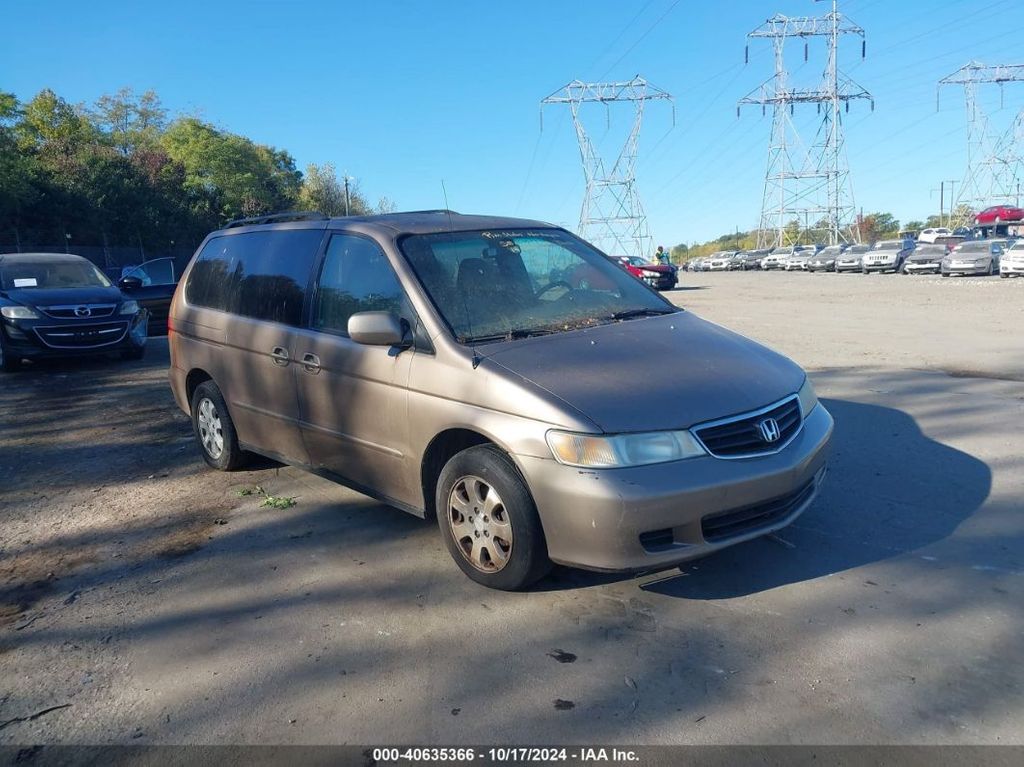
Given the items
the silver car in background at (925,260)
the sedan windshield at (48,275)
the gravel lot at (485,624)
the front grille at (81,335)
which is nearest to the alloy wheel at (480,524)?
the gravel lot at (485,624)

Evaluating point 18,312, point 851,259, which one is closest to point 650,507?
point 18,312

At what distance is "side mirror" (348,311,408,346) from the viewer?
13.5 feet

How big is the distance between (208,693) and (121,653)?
624 mm

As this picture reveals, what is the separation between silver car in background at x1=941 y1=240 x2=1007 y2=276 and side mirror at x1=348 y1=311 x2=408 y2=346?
111 ft

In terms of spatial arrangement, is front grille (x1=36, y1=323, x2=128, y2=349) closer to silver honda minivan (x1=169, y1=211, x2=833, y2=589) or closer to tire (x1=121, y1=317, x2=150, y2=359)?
tire (x1=121, y1=317, x2=150, y2=359)

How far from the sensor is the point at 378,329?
4105 millimetres

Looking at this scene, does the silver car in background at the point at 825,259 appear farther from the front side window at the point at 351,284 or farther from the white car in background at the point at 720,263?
the front side window at the point at 351,284

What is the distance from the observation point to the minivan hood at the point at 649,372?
3.51 m

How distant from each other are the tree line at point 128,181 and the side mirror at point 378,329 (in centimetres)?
2383

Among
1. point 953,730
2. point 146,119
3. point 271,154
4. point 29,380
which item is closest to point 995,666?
point 953,730

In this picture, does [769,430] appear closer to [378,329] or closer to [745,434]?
[745,434]

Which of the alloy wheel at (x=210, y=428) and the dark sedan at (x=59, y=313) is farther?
the dark sedan at (x=59, y=313)

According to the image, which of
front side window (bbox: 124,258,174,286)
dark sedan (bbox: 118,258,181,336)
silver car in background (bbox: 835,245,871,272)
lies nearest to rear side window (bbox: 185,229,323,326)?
dark sedan (bbox: 118,258,181,336)

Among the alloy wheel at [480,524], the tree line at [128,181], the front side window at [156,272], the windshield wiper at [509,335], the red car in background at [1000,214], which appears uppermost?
the tree line at [128,181]
